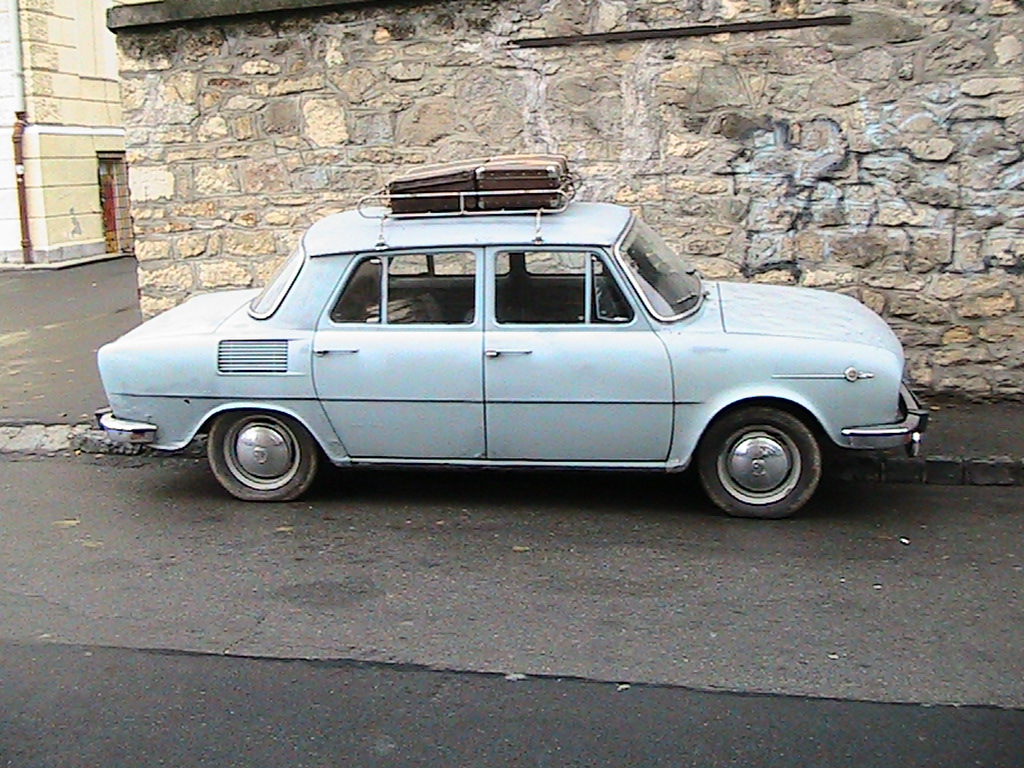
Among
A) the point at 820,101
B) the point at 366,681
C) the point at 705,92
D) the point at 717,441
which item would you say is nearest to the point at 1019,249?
the point at 820,101

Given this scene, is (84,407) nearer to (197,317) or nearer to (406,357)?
(197,317)

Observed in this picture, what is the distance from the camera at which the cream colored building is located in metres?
20.4

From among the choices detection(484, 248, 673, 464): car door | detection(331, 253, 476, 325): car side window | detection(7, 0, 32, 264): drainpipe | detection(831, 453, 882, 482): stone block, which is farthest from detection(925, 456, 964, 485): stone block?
detection(7, 0, 32, 264): drainpipe

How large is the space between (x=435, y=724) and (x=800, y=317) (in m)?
3.35

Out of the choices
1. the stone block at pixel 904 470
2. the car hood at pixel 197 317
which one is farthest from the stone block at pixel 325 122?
the stone block at pixel 904 470

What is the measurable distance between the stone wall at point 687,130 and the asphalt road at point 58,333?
5.14 ft

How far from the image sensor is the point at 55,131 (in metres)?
21.0

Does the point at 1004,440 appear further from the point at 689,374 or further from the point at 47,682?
the point at 47,682

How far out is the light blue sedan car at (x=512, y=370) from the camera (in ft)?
20.3

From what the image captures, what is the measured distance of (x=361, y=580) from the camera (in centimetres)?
562

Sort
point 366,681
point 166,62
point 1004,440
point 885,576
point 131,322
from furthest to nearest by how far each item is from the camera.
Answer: point 131,322
point 166,62
point 1004,440
point 885,576
point 366,681

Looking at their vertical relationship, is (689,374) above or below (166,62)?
below

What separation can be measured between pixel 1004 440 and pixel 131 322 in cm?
931

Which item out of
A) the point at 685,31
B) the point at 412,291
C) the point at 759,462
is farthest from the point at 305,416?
the point at 685,31
